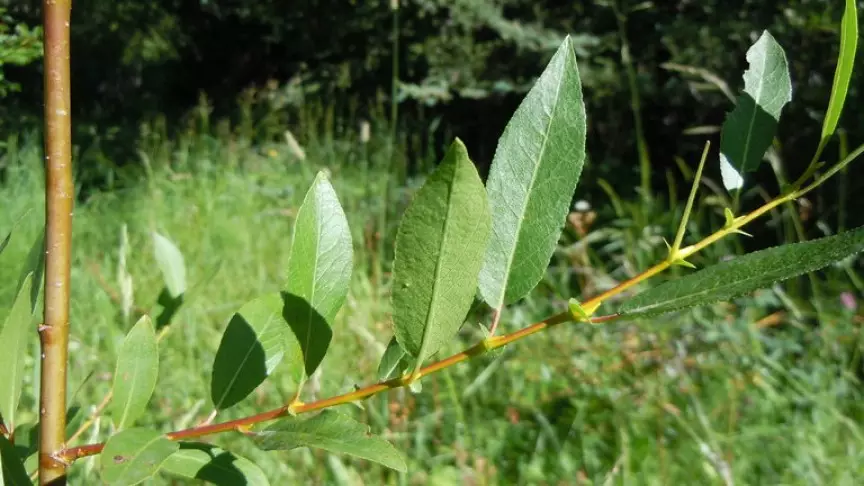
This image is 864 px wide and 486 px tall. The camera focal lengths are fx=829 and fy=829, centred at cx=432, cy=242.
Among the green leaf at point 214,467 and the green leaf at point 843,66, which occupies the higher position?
the green leaf at point 843,66

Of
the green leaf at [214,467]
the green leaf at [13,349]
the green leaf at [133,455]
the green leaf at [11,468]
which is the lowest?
the green leaf at [214,467]

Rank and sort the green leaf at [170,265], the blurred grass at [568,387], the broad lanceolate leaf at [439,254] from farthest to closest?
the blurred grass at [568,387]
the green leaf at [170,265]
the broad lanceolate leaf at [439,254]

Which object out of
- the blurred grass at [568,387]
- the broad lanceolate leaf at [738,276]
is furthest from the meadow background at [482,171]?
the broad lanceolate leaf at [738,276]

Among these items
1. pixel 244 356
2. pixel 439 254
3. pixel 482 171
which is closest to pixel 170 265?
pixel 244 356

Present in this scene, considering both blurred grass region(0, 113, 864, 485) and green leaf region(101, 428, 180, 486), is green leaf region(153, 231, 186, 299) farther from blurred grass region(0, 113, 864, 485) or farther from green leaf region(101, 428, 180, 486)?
blurred grass region(0, 113, 864, 485)

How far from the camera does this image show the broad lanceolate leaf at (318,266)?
280 mm

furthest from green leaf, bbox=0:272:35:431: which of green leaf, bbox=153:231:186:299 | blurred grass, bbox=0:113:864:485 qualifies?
blurred grass, bbox=0:113:864:485

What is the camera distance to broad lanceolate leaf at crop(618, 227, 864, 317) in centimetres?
24

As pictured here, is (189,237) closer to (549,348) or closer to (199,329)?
(199,329)

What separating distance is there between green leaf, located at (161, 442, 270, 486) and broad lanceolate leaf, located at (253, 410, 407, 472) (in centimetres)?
3

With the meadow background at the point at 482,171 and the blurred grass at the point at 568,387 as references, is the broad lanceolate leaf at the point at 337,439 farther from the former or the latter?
the blurred grass at the point at 568,387

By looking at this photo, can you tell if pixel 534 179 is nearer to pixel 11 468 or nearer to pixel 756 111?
pixel 756 111

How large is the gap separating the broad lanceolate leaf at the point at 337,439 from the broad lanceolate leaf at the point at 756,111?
6.2 inches

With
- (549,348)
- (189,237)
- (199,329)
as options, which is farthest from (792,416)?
(189,237)
